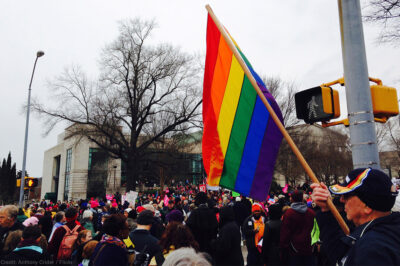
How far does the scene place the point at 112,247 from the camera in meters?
3.63

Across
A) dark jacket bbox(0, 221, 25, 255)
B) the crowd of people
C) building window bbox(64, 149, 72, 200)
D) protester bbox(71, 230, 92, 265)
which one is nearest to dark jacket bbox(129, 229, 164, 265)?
the crowd of people

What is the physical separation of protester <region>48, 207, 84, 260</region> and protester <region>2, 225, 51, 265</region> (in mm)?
861

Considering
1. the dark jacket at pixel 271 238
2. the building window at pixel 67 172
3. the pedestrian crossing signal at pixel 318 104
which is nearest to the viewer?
the pedestrian crossing signal at pixel 318 104

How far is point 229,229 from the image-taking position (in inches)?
213

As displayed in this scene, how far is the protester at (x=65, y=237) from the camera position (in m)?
5.24

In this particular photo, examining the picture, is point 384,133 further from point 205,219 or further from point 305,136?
point 205,219

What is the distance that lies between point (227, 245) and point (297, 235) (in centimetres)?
118

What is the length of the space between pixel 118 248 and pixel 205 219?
7.72 feet

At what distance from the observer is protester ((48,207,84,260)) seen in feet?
17.2

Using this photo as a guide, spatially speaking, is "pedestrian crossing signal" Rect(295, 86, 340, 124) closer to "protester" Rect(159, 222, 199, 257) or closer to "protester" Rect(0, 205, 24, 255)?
"protester" Rect(159, 222, 199, 257)

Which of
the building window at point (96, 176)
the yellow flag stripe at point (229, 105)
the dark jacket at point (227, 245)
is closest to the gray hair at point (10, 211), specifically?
the dark jacket at point (227, 245)

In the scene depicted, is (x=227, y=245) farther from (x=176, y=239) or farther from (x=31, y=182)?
(x=31, y=182)

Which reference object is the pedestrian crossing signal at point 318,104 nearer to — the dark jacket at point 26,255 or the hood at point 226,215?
the hood at point 226,215

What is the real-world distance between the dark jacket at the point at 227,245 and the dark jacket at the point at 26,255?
2673 mm
